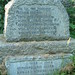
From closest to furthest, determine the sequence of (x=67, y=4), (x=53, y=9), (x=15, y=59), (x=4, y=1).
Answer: (x=15, y=59) → (x=53, y=9) → (x=4, y=1) → (x=67, y=4)

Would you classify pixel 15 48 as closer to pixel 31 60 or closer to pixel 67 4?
pixel 31 60

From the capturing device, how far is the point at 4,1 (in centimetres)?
792

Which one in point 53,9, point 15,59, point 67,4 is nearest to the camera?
point 15,59

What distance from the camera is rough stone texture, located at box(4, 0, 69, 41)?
190 inches

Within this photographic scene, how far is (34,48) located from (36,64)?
10.4 inches

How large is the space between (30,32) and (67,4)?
14.1 ft

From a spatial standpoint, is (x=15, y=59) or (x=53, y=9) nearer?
(x=15, y=59)

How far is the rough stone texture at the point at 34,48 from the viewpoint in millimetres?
4660

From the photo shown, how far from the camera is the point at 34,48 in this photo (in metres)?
4.75

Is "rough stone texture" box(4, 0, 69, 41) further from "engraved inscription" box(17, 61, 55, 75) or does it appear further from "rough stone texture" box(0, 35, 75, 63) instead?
"engraved inscription" box(17, 61, 55, 75)

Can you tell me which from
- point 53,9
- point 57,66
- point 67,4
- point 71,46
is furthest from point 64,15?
point 67,4

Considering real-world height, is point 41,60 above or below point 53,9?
below

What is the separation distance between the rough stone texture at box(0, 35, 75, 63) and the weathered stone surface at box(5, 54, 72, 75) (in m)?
0.08

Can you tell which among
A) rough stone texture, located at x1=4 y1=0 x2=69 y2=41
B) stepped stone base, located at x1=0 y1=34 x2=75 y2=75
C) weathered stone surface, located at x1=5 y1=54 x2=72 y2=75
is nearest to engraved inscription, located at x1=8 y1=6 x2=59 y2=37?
rough stone texture, located at x1=4 y1=0 x2=69 y2=41
